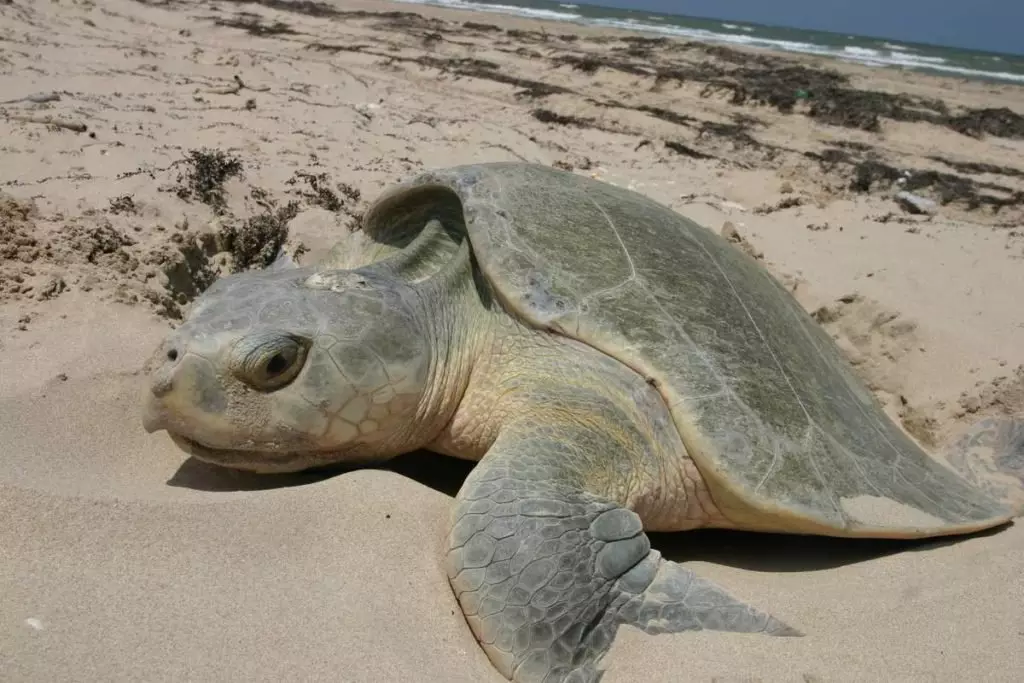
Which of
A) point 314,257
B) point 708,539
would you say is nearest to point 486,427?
point 708,539

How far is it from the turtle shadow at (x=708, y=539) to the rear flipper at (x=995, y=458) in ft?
0.75

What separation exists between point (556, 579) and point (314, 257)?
1986 millimetres

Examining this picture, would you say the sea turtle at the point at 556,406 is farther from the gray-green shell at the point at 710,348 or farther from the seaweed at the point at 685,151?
the seaweed at the point at 685,151

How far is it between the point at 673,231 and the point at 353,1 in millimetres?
13171

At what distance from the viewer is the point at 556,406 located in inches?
66.6

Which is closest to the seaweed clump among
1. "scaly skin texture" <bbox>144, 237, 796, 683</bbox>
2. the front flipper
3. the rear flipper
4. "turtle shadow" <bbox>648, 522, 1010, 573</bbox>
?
"scaly skin texture" <bbox>144, 237, 796, 683</bbox>

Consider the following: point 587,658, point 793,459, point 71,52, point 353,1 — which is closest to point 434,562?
point 587,658

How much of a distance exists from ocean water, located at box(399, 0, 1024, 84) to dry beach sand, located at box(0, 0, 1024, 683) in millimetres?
11005

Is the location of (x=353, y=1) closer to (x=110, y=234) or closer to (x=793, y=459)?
(x=110, y=234)

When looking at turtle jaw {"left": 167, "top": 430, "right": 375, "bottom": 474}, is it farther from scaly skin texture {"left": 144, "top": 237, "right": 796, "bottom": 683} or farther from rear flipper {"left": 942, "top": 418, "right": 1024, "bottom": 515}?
rear flipper {"left": 942, "top": 418, "right": 1024, "bottom": 515}

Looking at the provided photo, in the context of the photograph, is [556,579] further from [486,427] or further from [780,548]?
[780,548]

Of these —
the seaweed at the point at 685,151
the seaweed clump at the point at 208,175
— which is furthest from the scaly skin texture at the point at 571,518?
the seaweed at the point at 685,151

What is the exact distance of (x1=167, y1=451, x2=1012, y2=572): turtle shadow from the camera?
66.1 inches

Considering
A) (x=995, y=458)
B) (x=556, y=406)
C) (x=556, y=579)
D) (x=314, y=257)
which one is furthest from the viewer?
(x=314, y=257)
